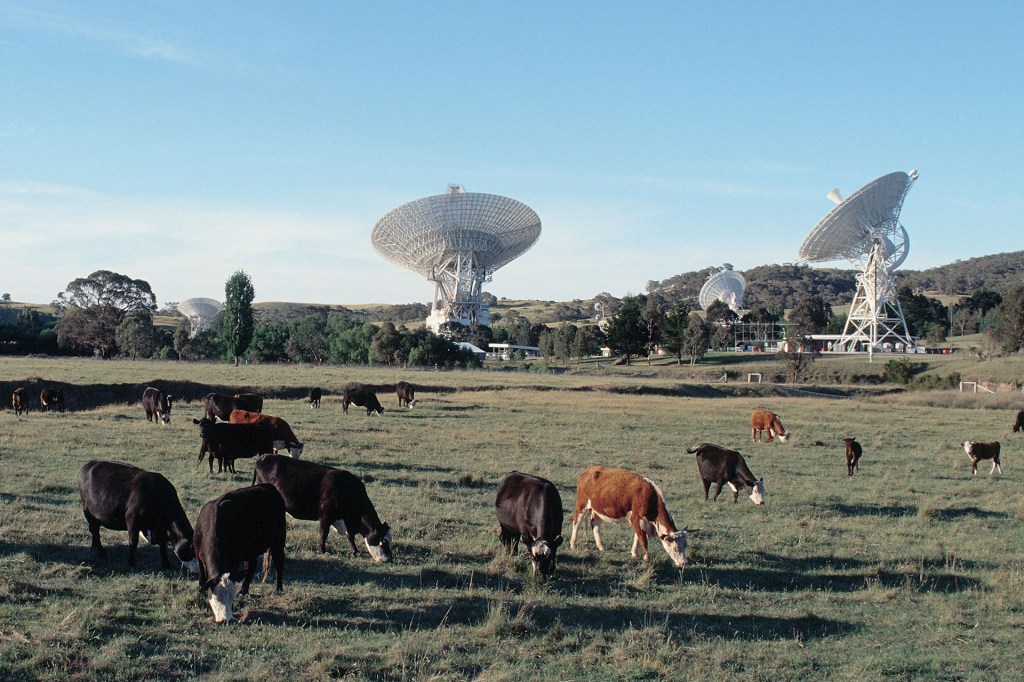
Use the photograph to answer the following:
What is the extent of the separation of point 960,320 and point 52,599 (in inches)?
6330

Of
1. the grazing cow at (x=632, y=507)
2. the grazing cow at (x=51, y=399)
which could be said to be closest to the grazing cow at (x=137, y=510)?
the grazing cow at (x=632, y=507)

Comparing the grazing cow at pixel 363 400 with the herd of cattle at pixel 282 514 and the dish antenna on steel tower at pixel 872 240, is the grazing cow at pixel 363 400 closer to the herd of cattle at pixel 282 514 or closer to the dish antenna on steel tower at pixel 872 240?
the herd of cattle at pixel 282 514

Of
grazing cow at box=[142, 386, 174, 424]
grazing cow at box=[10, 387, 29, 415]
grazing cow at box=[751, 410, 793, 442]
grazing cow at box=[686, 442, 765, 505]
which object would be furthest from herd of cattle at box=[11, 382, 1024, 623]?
grazing cow at box=[10, 387, 29, 415]

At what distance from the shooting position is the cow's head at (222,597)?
27.3ft

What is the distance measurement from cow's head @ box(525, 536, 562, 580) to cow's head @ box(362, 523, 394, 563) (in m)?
→ 2.01

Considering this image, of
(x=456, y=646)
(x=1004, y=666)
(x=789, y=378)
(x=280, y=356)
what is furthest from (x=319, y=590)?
(x=280, y=356)

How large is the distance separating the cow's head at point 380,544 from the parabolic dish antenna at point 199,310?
6680 inches

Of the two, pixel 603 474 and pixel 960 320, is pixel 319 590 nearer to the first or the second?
pixel 603 474

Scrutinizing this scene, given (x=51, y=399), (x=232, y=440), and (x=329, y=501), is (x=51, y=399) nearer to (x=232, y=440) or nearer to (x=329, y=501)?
(x=232, y=440)

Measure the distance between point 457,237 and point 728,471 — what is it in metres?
89.9

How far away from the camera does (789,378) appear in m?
85.2

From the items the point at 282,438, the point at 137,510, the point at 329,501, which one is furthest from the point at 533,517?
the point at 282,438

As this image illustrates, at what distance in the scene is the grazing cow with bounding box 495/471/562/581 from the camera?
10.5 meters

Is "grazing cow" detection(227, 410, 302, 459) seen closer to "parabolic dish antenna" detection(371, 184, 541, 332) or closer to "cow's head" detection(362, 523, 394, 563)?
"cow's head" detection(362, 523, 394, 563)
